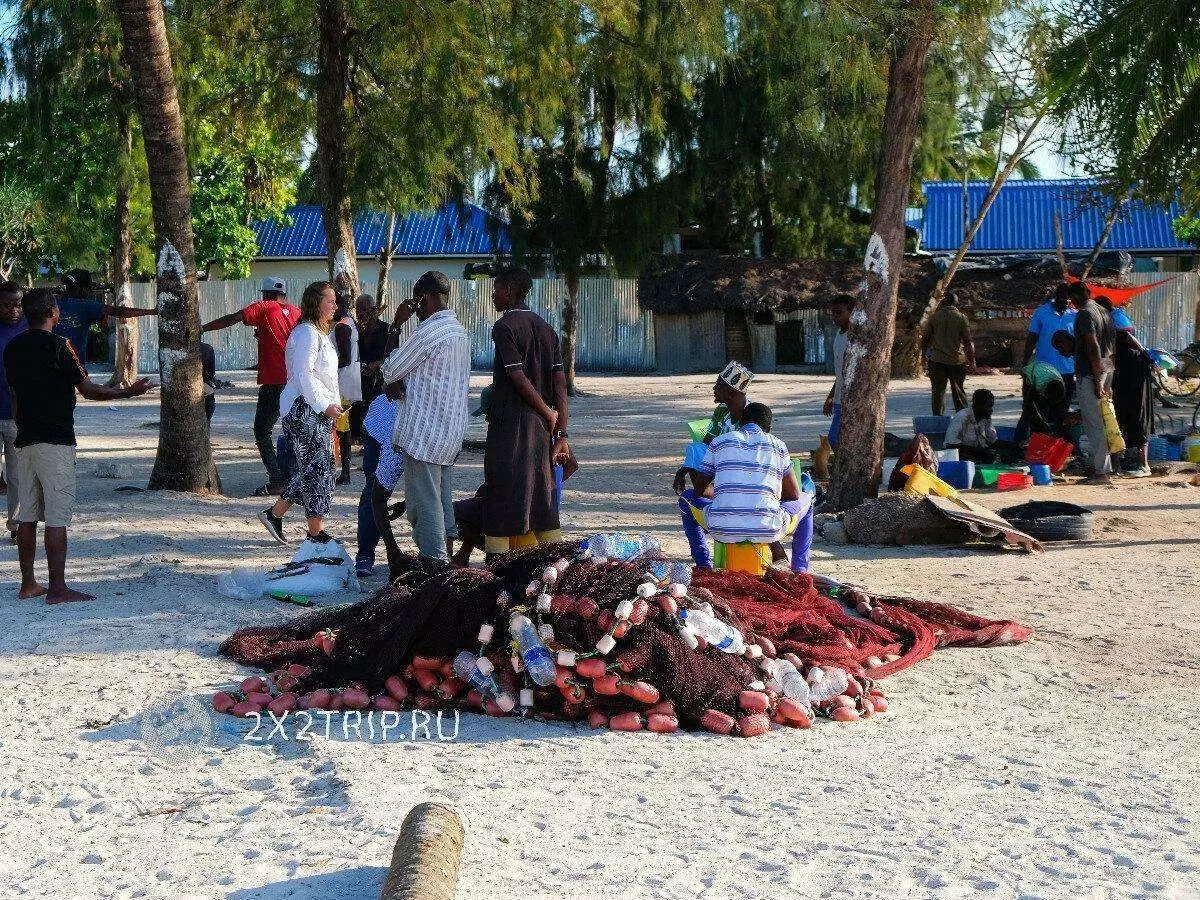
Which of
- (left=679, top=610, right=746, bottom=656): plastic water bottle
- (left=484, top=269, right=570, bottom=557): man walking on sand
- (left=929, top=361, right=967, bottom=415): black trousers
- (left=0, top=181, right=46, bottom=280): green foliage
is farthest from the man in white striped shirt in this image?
(left=0, top=181, right=46, bottom=280): green foliage

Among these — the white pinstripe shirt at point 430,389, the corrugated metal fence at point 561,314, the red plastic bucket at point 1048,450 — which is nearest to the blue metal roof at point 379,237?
the corrugated metal fence at point 561,314

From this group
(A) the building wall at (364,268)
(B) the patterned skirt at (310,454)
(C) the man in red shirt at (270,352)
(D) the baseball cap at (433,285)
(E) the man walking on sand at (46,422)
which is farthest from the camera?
(A) the building wall at (364,268)

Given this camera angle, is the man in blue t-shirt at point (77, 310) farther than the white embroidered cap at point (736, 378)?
Yes

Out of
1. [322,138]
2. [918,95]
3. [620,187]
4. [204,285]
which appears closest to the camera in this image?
[918,95]

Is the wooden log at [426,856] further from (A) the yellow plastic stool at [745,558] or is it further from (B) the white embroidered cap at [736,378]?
(B) the white embroidered cap at [736,378]

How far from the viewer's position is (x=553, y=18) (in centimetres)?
1473

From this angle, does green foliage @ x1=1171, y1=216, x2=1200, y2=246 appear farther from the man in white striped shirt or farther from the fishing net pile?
the fishing net pile

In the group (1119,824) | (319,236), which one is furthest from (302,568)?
(319,236)

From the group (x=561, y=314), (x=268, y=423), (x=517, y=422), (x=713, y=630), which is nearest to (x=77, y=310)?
(x=268, y=423)

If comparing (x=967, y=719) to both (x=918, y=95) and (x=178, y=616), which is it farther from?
(x=918, y=95)

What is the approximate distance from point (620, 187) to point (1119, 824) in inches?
788

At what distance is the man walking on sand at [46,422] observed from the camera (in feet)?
25.6

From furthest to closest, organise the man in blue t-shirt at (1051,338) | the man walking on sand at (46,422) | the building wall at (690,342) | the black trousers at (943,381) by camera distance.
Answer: the building wall at (690,342) → the black trousers at (943,381) → the man in blue t-shirt at (1051,338) → the man walking on sand at (46,422)

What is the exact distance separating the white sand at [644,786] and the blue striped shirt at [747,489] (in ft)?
3.54
